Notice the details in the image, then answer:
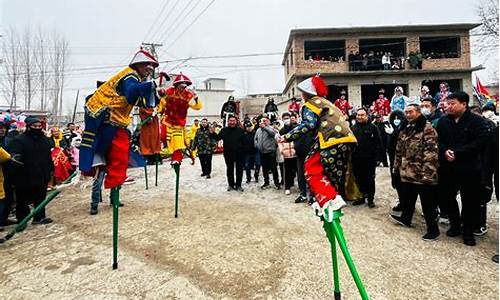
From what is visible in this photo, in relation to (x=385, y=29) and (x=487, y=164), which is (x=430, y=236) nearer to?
(x=487, y=164)

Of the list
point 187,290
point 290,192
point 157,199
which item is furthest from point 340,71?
point 187,290

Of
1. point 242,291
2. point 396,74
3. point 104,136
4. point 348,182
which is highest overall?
point 396,74

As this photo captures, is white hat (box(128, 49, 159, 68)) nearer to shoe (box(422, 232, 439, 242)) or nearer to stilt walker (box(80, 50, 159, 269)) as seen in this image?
stilt walker (box(80, 50, 159, 269))

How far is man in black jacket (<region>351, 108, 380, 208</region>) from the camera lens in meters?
6.02

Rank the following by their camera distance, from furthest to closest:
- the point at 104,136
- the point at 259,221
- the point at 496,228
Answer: the point at 259,221, the point at 496,228, the point at 104,136

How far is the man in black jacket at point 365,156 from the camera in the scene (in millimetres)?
6023

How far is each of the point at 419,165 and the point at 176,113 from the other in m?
3.89

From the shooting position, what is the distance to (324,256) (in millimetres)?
3852

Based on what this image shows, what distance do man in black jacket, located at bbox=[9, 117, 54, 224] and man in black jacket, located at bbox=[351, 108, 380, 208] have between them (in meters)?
5.64

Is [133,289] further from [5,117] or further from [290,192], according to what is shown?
[5,117]

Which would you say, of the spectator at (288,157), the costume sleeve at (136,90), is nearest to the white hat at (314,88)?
the costume sleeve at (136,90)

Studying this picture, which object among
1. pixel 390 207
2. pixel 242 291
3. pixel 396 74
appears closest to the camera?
pixel 242 291

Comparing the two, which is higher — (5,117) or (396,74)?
(396,74)

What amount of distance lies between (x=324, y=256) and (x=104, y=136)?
2.96m
